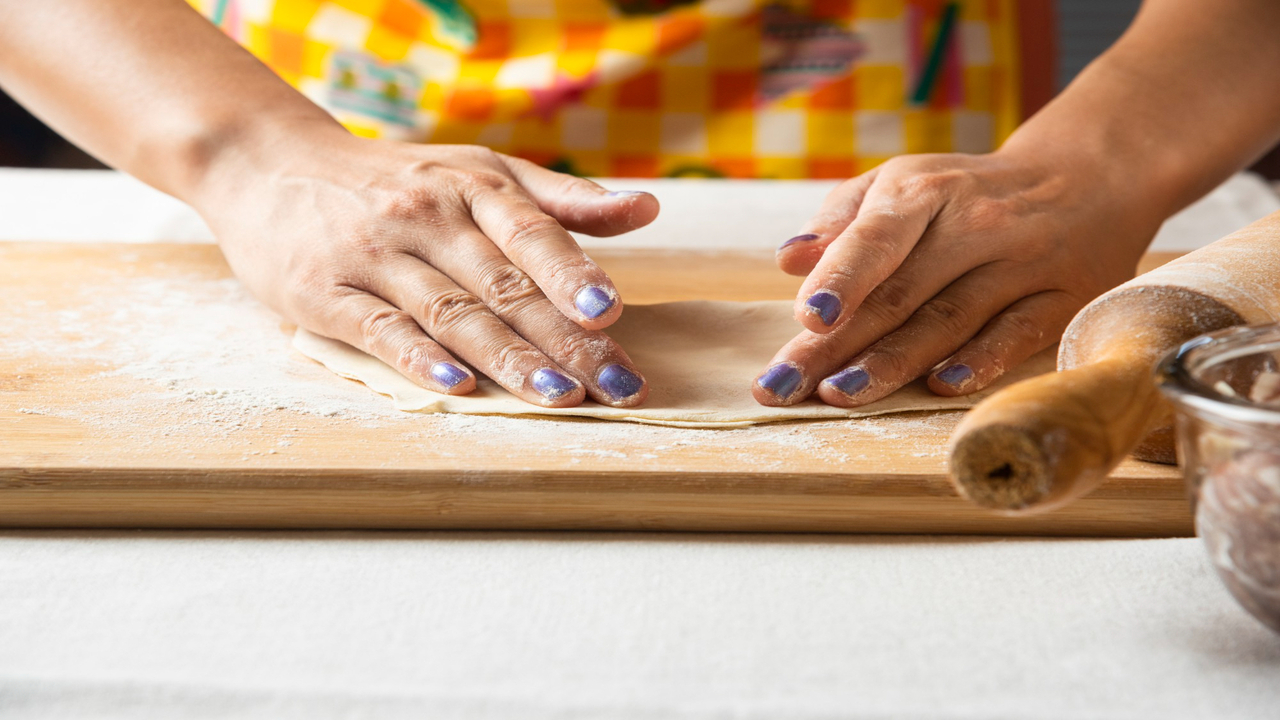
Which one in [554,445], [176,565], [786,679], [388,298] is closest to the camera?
A: [786,679]

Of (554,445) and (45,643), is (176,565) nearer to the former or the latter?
(45,643)

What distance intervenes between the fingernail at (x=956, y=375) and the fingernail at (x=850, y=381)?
2.6 inches

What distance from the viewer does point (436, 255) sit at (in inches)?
35.4

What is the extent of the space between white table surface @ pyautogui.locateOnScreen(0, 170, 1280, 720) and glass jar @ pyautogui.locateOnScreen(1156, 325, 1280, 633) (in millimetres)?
72

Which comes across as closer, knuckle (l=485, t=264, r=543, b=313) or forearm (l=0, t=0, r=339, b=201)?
knuckle (l=485, t=264, r=543, b=313)

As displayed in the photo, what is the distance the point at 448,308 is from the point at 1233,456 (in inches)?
23.9

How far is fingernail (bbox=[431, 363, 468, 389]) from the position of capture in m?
0.80

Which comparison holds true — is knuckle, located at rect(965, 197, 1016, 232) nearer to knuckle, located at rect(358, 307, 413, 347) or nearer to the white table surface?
the white table surface

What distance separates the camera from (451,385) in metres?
0.80

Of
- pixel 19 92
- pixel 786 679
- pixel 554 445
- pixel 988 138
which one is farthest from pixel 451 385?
pixel 988 138

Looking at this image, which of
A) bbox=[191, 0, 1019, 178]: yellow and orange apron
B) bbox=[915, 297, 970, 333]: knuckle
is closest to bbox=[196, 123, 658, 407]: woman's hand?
bbox=[915, 297, 970, 333]: knuckle

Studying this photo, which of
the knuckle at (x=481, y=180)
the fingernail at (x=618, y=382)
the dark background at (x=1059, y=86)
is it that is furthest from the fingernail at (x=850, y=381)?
the dark background at (x=1059, y=86)

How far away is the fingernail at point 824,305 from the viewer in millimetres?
767

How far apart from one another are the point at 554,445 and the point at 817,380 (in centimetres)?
23
